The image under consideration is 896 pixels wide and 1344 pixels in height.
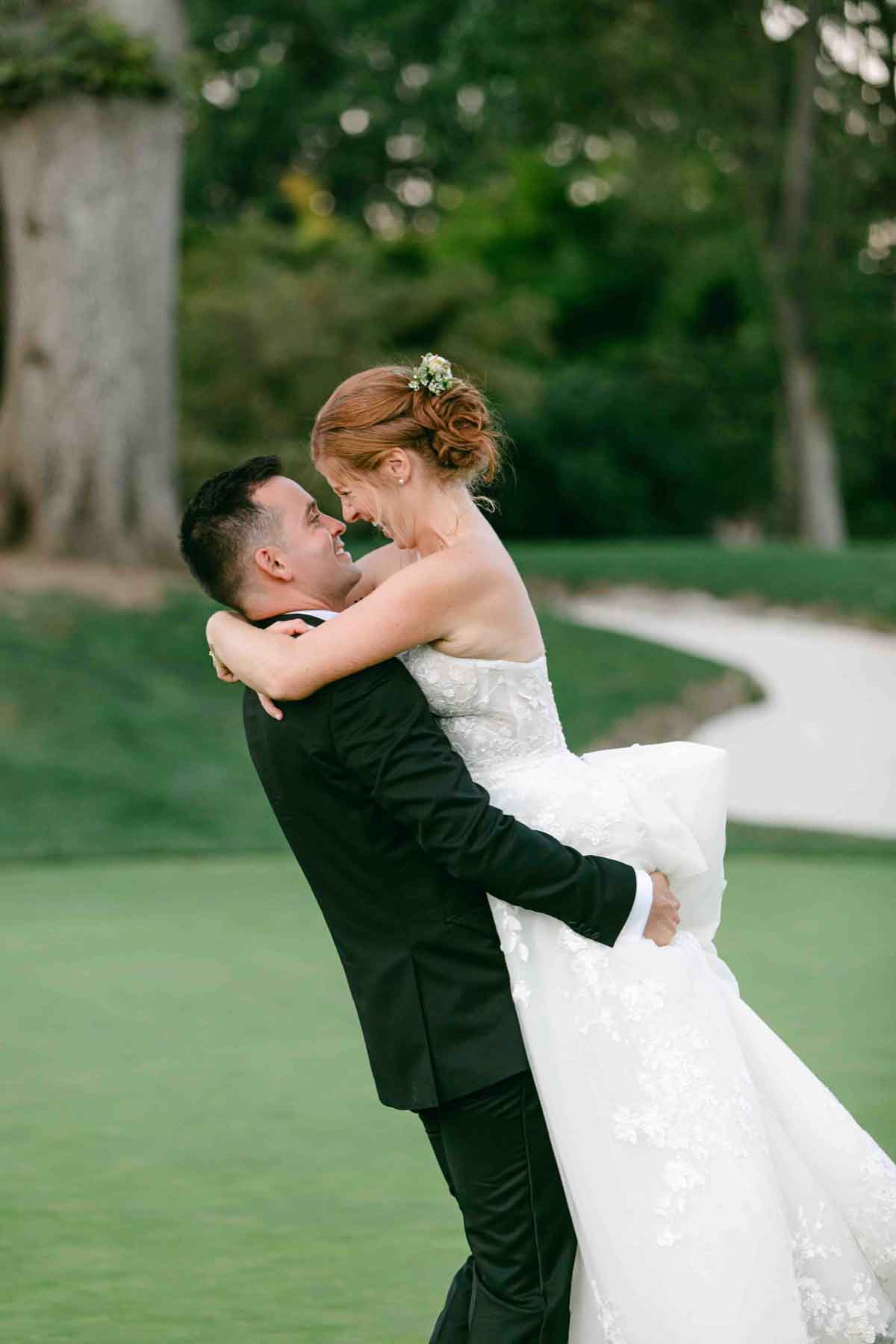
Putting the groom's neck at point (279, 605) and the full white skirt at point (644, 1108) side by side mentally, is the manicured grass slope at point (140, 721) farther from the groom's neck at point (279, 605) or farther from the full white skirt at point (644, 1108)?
the full white skirt at point (644, 1108)

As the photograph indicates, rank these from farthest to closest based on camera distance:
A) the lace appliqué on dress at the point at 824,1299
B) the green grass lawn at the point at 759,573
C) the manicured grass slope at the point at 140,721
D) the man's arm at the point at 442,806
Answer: the green grass lawn at the point at 759,573 < the manicured grass slope at the point at 140,721 < the lace appliqué on dress at the point at 824,1299 < the man's arm at the point at 442,806

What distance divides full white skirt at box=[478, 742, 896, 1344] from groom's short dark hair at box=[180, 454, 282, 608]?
1.63ft

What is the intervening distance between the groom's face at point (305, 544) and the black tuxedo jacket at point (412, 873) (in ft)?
0.70

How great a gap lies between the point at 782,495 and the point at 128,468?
81.0ft

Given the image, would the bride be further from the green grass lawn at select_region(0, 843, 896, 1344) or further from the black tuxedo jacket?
the green grass lawn at select_region(0, 843, 896, 1344)

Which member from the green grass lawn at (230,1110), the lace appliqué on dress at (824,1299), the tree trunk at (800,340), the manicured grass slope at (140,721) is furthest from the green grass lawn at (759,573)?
the lace appliqué on dress at (824,1299)

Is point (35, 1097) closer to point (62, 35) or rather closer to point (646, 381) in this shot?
point (62, 35)

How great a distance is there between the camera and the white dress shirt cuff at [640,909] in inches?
110

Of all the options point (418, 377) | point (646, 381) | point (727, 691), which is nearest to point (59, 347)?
point (727, 691)

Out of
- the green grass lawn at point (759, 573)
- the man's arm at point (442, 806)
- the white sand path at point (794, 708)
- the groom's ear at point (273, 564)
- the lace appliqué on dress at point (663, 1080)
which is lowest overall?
the white sand path at point (794, 708)

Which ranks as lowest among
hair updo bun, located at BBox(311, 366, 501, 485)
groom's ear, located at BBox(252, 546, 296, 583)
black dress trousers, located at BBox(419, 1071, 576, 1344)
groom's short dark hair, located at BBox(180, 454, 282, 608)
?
black dress trousers, located at BBox(419, 1071, 576, 1344)

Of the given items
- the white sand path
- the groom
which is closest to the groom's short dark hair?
the groom

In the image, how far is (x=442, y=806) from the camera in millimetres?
2617

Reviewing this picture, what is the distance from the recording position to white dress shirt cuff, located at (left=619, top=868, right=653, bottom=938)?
279 centimetres
